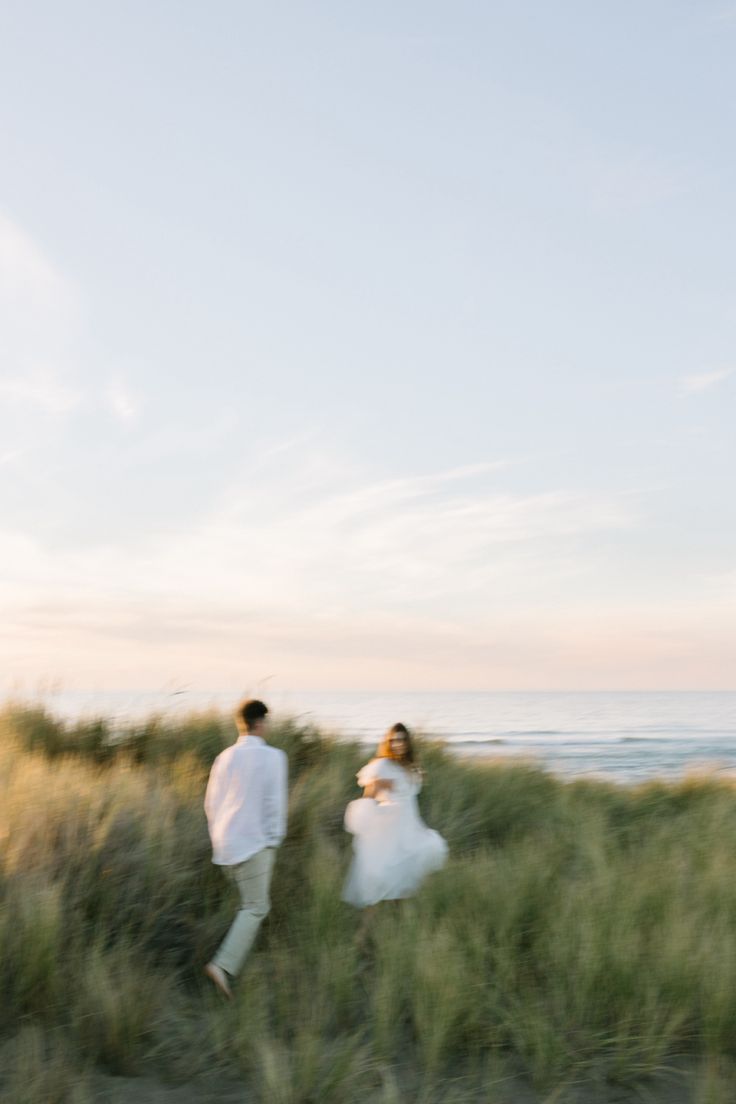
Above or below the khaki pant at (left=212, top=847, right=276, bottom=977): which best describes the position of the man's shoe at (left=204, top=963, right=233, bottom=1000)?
below

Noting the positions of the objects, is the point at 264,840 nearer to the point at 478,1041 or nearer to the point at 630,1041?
the point at 478,1041

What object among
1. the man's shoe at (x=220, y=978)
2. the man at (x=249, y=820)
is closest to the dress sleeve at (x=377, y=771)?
the man at (x=249, y=820)

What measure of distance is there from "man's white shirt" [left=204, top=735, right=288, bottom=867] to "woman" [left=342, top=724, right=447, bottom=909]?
113 centimetres

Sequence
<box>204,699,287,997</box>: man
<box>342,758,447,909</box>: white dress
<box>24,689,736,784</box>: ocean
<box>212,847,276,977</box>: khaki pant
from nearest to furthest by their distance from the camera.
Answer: <box>212,847,276,977</box>: khaki pant, <box>204,699,287,997</box>: man, <box>342,758,447,909</box>: white dress, <box>24,689,736,784</box>: ocean

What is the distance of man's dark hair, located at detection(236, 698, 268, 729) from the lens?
636 centimetres

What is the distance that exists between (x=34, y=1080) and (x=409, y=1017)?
2.12 m

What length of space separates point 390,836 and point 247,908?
1413 mm

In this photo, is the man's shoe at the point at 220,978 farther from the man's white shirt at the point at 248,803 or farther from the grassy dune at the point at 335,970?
→ the man's white shirt at the point at 248,803

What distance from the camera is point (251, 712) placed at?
6383 millimetres

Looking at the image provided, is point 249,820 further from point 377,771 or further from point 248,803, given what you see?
point 377,771

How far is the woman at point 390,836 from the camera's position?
7.14 m

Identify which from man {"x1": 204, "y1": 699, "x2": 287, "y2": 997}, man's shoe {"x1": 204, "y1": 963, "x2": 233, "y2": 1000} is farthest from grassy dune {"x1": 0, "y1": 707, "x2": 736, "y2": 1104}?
man {"x1": 204, "y1": 699, "x2": 287, "y2": 997}

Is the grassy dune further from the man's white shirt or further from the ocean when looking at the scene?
the ocean

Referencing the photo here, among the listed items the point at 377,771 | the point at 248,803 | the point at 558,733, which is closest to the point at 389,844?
the point at 377,771
